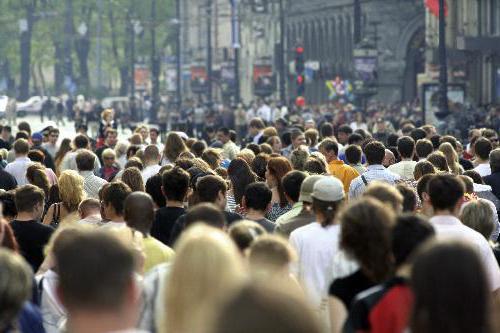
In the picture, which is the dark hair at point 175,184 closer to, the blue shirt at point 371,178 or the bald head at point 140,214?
the bald head at point 140,214

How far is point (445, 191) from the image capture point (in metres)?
9.65

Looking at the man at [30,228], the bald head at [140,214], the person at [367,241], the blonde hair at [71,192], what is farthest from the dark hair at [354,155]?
the person at [367,241]

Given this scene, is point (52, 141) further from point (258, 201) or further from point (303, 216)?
point (303, 216)

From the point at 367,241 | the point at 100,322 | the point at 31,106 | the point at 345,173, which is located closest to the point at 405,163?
the point at 345,173

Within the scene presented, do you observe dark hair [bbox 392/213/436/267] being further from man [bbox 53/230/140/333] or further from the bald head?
the bald head

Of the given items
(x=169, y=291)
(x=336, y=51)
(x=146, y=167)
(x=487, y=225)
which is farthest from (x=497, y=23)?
(x=169, y=291)

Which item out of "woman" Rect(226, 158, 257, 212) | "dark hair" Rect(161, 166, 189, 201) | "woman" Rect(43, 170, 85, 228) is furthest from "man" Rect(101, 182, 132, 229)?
"woman" Rect(226, 158, 257, 212)

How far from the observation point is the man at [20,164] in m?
19.7

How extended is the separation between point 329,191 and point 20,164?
10.4 metres

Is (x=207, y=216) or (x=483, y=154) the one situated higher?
(x=207, y=216)

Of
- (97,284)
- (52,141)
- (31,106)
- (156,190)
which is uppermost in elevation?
(97,284)

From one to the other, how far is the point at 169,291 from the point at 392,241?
1605 millimetres

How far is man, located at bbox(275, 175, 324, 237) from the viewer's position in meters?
11.1

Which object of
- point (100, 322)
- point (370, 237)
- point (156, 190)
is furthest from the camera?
point (156, 190)
